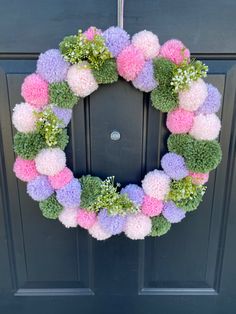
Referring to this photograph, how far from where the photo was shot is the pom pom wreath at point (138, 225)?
35.4 inches

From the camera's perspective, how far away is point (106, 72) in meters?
0.80

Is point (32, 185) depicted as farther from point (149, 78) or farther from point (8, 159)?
point (149, 78)

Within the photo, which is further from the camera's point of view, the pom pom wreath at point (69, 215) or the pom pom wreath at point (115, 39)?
the pom pom wreath at point (69, 215)

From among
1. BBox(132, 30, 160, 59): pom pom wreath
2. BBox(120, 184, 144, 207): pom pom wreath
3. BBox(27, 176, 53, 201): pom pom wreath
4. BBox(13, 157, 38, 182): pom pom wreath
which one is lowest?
BBox(120, 184, 144, 207): pom pom wreath

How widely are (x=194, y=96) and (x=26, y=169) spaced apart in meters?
0.47

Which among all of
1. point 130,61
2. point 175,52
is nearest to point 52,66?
point 130,61

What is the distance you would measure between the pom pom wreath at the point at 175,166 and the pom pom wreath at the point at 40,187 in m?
0.32

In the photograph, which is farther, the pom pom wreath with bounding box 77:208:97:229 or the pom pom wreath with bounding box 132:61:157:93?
the pom pom wreath with bounding box 77:208:97:229

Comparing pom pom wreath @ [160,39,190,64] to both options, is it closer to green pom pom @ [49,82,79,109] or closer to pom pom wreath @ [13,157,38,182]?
green pom pom @ [49,82,79,109]

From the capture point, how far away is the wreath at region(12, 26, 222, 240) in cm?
79

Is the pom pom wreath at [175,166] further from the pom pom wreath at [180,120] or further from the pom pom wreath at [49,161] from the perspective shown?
the pom pom wreath at [49,161]

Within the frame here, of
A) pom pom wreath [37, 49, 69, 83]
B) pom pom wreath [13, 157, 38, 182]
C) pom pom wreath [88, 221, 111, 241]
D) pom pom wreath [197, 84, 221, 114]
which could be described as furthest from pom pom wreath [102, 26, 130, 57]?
pom pom wreath [88, 221, 111, 241]

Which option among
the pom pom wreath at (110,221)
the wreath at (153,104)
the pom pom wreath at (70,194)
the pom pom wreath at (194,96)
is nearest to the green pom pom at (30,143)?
the wreath at (153,104)

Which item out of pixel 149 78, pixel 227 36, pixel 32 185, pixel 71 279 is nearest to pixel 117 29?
pixel 149 78
